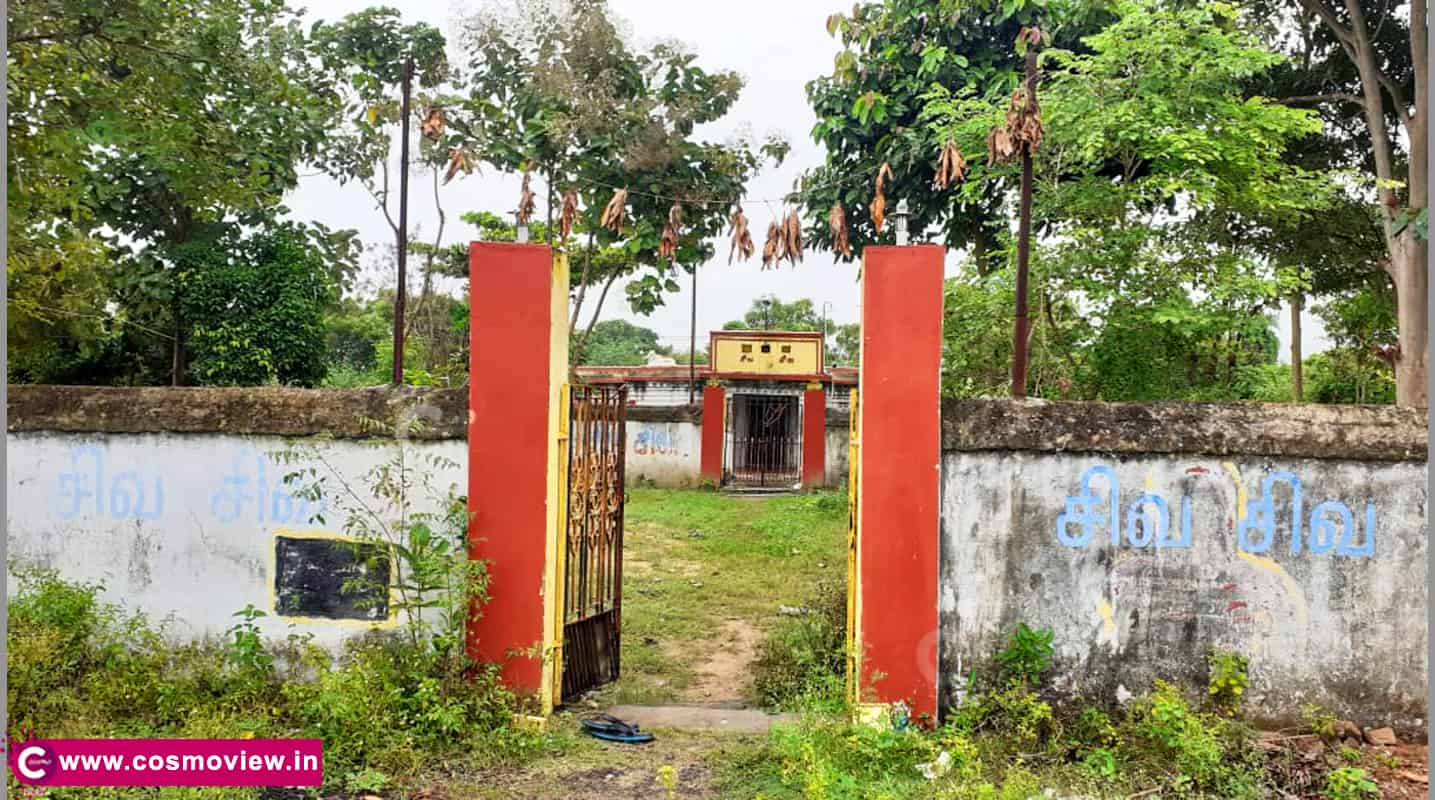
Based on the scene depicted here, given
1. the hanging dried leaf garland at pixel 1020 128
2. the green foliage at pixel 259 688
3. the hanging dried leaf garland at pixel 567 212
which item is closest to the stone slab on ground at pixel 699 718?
the green foliage at pixel 259 688

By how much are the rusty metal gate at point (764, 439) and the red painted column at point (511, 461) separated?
14.4m

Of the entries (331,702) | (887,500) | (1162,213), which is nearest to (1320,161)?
(1162,213)

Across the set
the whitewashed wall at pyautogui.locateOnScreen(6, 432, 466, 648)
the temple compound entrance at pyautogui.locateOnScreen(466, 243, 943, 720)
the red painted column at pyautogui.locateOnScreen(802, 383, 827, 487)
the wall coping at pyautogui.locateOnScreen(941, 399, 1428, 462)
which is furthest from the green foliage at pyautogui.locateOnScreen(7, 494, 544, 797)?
the red painted column at pyautogui.locateOnScreen(802, 383, 827, 487)

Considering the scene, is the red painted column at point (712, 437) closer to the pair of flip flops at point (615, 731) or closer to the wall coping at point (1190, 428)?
the pair of flip flops at point (615, 731)

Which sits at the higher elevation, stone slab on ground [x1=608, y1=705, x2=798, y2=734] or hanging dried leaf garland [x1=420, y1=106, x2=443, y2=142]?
hanging dried leaf garland [x1=420, y1=106, x2=443, y2=142]

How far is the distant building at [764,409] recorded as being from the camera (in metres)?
18.9

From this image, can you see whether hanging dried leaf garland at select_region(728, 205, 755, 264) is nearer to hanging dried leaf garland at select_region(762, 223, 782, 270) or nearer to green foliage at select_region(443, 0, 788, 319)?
hanging dried leaf garland at select_region(762, 223, 782, 270)

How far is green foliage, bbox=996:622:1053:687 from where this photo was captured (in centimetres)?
500

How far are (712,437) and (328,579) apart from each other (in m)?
13.7

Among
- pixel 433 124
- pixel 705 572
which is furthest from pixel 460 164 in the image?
pixel 705 572

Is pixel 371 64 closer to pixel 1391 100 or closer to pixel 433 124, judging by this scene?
pixel 433 124

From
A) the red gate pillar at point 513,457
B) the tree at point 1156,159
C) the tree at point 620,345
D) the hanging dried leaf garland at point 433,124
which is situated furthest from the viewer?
the tree at point 620,345

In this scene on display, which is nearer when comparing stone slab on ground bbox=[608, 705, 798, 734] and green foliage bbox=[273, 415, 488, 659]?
green foliage bbox=[273, 415, 488, 659]

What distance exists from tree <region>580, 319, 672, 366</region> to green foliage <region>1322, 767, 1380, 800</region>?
30.7 m
